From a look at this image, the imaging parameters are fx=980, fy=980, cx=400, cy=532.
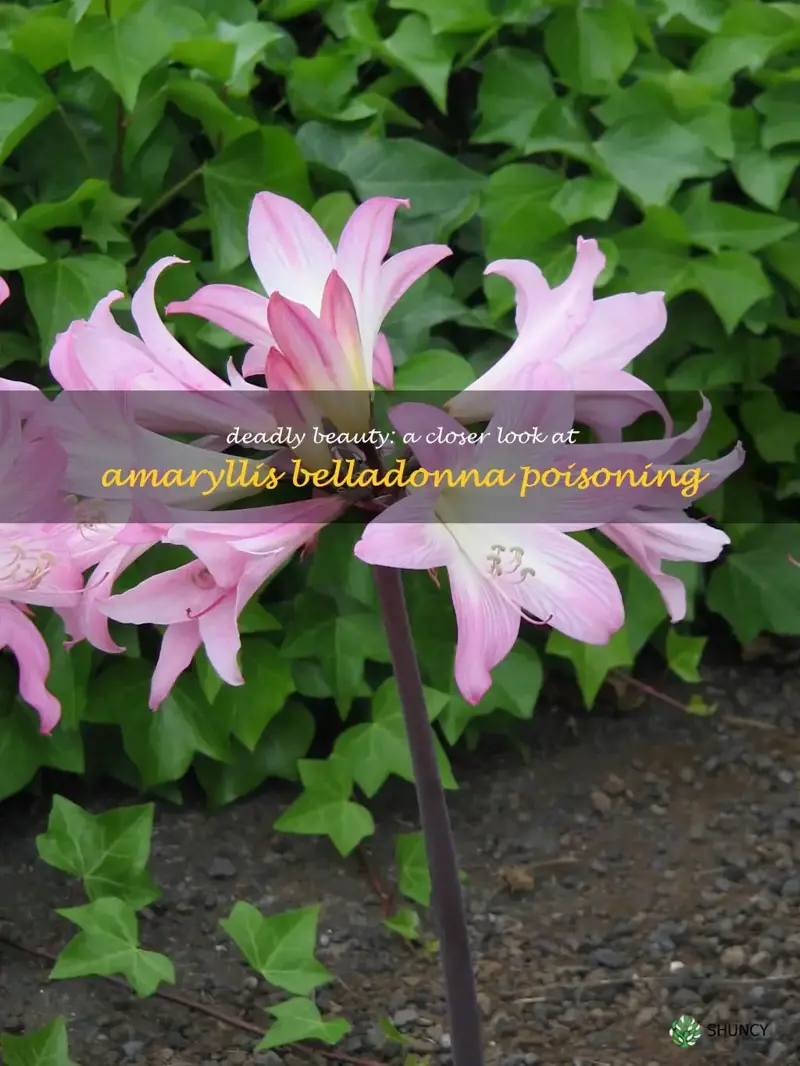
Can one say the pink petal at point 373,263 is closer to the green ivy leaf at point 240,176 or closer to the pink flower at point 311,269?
the pink flower at point 311,269

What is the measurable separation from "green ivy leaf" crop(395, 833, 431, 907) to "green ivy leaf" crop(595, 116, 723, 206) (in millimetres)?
737

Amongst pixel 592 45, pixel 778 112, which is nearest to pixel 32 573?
pixel 592 45

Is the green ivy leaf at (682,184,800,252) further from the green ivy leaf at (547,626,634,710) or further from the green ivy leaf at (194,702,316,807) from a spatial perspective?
the green ivy leaf at (194,702,316,807)

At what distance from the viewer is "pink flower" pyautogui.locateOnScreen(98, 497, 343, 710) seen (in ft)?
1.31

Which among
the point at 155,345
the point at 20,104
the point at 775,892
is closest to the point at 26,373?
the point at 20,104

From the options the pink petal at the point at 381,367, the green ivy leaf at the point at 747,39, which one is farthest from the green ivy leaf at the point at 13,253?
the green ivy leaf at the point at 747,39

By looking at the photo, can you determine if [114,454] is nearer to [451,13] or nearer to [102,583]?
[102,583]

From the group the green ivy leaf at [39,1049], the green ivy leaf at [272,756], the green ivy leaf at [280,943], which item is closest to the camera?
the green ivy leaf at [39,1049]

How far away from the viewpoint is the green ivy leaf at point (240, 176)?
1048 mm

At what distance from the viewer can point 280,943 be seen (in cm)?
89

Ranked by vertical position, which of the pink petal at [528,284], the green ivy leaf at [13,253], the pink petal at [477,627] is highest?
the pink petal at [528,284]

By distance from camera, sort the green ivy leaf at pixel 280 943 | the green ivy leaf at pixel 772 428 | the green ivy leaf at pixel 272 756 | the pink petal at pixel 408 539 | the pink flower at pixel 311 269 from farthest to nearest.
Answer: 1. the green ivy leaf at pixel 772 428
2. the green ivy leaf at pixel 272 756
3. the green ivy leaf at pixel 280 943
4. the pink flower at pixel 311 269
5. the pink petal at pixel 408 539

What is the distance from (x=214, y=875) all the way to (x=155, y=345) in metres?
0.85

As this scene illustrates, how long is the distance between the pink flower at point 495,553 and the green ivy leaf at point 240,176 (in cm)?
72
